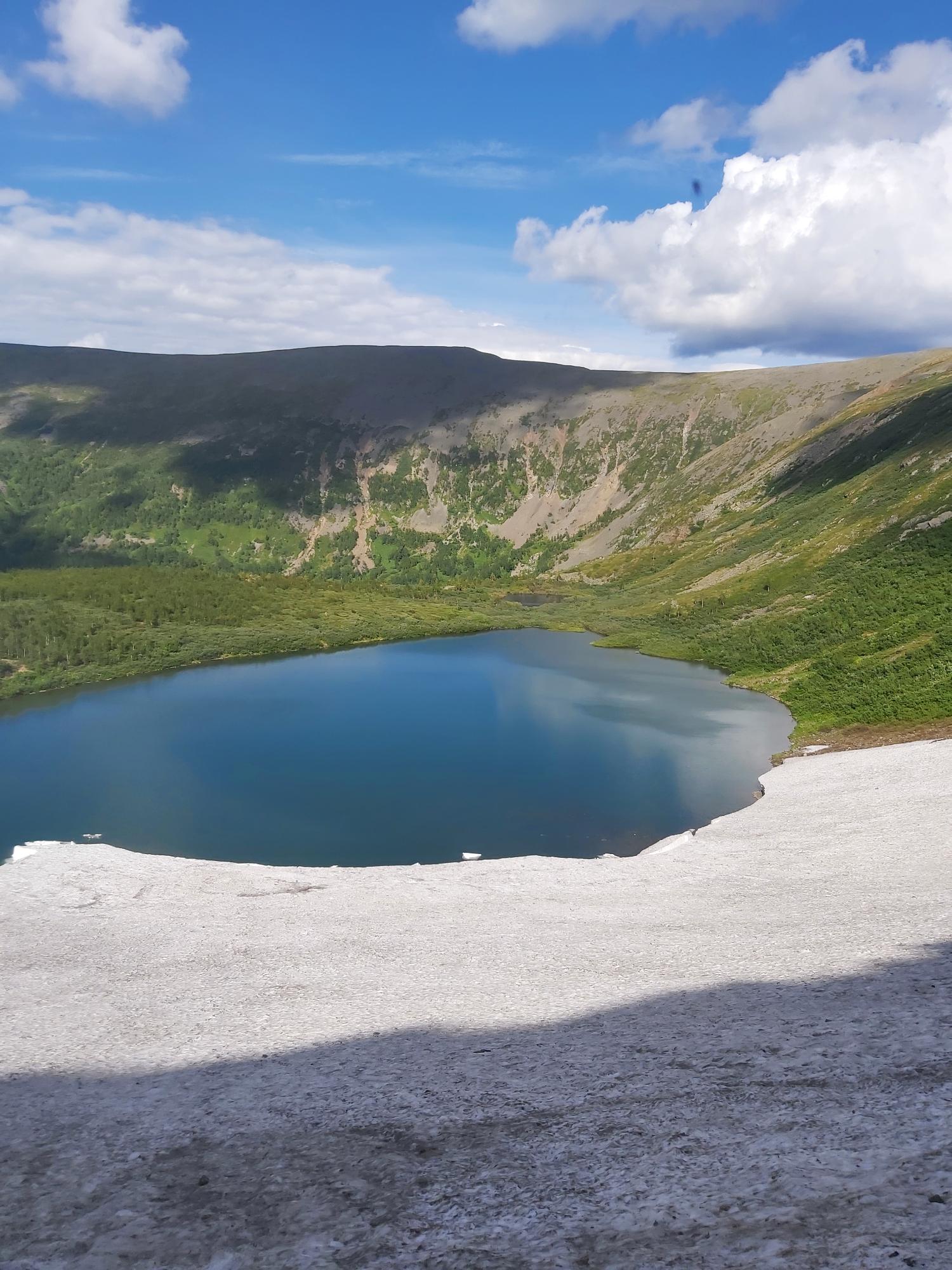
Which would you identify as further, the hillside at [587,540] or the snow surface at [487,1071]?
the hillside at [587,540]

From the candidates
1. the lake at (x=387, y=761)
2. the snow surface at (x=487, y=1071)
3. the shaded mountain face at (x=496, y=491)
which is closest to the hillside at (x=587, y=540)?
the shaded mountain face at (x=496, y=491)

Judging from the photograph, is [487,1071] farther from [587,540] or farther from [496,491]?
[496,491]

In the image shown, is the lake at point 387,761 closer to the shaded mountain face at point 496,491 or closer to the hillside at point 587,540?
the hillside at point 587,540

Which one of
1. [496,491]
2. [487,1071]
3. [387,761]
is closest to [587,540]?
[496,491]

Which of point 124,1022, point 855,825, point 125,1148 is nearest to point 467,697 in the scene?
point 855,825

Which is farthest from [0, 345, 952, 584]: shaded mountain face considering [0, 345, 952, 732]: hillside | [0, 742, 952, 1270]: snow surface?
[0, 742, 952, 1270]: snow surface

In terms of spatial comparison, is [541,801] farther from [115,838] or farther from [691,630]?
[691,630]

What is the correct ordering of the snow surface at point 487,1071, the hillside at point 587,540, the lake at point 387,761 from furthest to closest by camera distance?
1. the hillside at point 587,540
2. the lake at point 387,761
3. the snow surface at point 487,1071
